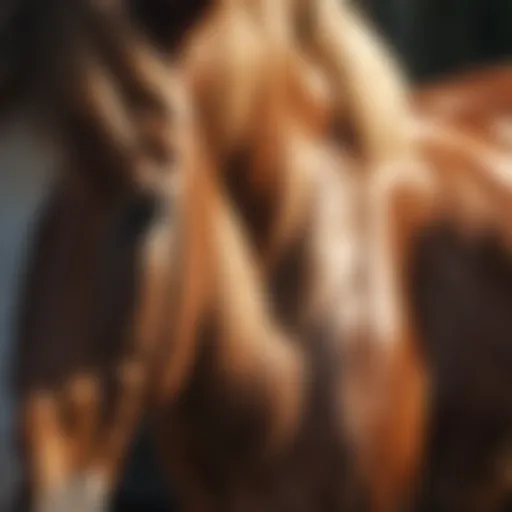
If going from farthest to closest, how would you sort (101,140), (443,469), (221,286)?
(443,469) → (221,286) → (101,140)

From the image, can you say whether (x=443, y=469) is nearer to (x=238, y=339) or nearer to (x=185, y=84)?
(x=238, y=339)

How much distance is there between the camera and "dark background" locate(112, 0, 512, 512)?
1.85 m

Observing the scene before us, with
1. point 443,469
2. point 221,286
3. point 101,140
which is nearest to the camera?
point 101,140

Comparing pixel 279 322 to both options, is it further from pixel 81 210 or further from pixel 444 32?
pixel 444 32

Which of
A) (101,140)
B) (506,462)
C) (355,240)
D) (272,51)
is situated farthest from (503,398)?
(101,140)

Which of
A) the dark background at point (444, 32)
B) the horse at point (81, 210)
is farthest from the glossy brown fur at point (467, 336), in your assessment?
the dark background at point (444, 32)

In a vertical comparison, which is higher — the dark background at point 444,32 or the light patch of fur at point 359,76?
the dark background at point 444,32

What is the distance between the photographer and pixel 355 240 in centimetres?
90

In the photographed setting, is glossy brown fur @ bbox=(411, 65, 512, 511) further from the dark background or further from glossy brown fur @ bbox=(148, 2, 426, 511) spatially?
the dark background

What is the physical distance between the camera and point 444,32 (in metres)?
1.91

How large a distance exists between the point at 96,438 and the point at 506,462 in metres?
0.43

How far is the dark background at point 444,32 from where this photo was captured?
6.07 ft

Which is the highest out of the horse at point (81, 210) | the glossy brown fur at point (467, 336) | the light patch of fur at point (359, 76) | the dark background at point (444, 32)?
the dark background at point (444, 32)

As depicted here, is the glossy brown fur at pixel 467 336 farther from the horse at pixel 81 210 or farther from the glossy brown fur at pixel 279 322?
the horse at pixel 81 210
